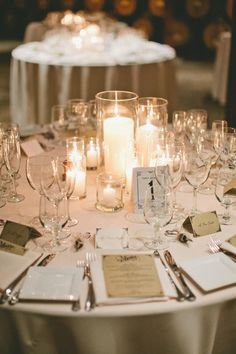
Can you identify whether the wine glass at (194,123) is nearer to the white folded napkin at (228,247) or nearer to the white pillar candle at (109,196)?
the white pillar candle at (109,196)

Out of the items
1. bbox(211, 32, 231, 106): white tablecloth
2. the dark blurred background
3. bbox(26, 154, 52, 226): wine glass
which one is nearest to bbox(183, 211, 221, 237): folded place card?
bbox(26, 154, 52, 226): wine glass

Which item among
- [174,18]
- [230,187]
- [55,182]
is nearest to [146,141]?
[230,187]

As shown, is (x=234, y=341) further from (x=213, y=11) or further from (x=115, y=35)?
(x=213, y=11)

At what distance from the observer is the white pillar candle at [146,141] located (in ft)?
6.75

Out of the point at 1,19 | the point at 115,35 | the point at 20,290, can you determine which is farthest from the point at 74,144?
the point at 1,19

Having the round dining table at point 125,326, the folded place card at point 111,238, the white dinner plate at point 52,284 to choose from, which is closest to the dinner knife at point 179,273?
the round dining table at point 125,326

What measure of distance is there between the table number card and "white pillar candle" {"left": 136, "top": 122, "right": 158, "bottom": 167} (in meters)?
0.19

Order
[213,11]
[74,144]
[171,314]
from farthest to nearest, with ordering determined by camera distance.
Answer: [213,11], [74,144], [171,314]

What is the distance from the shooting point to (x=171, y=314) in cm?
132

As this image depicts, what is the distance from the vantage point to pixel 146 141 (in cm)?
212

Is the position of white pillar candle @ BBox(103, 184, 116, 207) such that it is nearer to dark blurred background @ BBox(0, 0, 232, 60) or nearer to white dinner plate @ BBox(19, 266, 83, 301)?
white dinner plate @ BBox(19, 266, 83, 301)

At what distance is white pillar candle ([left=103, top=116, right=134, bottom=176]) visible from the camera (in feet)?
6.82

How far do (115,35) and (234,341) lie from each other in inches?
167

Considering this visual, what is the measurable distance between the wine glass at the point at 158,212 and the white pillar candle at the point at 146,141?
371 millimetres
